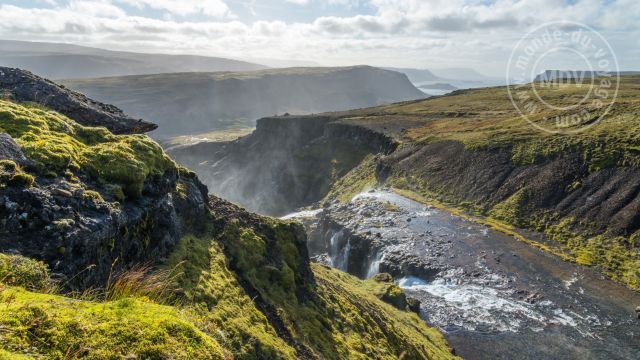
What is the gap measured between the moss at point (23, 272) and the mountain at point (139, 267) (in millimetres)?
26

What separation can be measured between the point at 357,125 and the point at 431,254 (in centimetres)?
6693

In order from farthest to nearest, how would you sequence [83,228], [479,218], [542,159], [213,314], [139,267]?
[542,159]
[479,218]
[139,267]
[213,314]
[83,228]

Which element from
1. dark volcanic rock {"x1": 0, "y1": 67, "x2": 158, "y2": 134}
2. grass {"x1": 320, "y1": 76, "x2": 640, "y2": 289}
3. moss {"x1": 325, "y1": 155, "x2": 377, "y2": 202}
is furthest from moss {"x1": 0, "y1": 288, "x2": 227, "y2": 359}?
moss {"x1": 325, "y1": 155, "x2": 377, "y2": 202}

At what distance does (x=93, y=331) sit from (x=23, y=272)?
2974 millimetres

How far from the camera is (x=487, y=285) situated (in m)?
41.3

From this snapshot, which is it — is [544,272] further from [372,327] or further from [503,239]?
[372,327]

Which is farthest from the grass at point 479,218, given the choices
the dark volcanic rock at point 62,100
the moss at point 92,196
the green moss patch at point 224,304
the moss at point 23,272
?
the moss at point 23,272

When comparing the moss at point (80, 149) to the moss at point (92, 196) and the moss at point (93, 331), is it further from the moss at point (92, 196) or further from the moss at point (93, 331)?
the moss at point (93, 331)

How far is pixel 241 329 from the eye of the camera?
37.9 feet

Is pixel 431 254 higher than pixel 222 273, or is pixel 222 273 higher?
pixel 222 273

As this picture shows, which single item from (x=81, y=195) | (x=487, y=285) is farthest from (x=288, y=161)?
(x=81, y=195)

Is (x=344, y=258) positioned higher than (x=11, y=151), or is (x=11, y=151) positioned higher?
(x=11, y=151)

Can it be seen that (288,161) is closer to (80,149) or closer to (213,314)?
(80,149)

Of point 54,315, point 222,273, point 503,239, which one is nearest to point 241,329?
point 222,273
